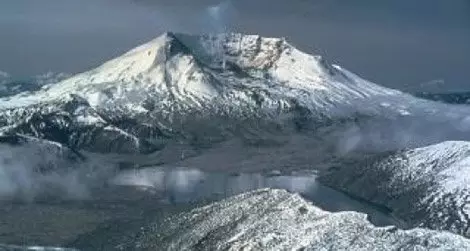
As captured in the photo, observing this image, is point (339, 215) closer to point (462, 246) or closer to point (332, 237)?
point (332, 237)

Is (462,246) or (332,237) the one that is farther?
(332,237)

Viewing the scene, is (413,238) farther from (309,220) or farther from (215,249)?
(215,249)

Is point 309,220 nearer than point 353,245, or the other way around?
point 353,245

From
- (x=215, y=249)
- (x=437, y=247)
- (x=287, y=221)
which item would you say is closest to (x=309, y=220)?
(x=287, y=221)

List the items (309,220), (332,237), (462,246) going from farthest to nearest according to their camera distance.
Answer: (309,220) < (332,237) < (462,246)

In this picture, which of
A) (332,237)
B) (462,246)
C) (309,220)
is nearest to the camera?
Answer: (462,246)

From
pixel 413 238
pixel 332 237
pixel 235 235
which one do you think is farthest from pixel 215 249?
pixel 413 238

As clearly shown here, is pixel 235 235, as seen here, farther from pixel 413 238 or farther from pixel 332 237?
pixel 413 238

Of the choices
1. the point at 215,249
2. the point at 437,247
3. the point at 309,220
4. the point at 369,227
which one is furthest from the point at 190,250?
the point at 437,247
